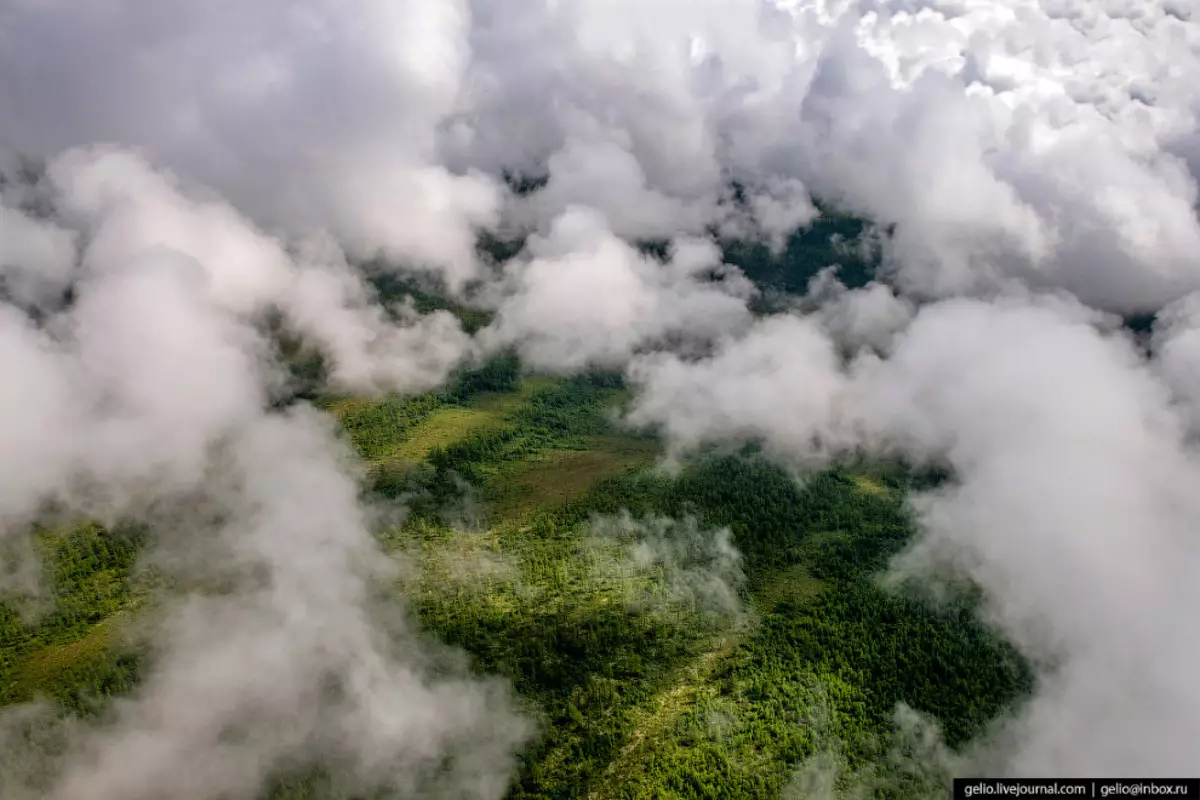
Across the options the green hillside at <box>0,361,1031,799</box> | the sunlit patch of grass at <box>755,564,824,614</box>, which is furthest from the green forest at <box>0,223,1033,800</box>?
the sunlit patch of grass at <box>755,564,824,614</box>

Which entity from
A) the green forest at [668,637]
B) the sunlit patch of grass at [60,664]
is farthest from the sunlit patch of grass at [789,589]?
the sunlit patch of grass at [60,664]

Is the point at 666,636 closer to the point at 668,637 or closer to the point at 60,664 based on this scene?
the point at 668,637

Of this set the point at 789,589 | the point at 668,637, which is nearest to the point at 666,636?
the point at 668,637

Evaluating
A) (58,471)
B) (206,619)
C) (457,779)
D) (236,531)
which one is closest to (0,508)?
(58,471)

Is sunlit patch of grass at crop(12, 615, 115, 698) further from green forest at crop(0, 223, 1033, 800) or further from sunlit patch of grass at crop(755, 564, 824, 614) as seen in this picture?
sunlit patch of grass at crop(755, 564, 824, 614)

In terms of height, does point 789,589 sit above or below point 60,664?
above

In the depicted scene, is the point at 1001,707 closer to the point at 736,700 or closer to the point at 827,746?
the point at 827,746

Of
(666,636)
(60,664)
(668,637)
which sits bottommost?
(60,664)

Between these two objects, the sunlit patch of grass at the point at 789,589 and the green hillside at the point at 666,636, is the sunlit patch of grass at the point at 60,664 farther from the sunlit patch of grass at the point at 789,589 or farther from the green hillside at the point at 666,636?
the sunlit patch of grass at the point at 789,589
